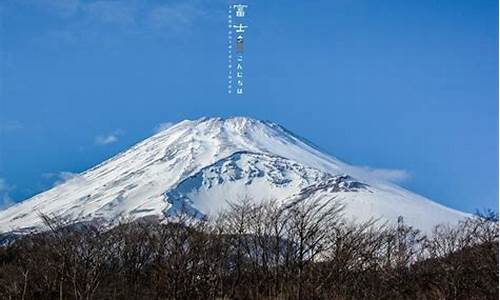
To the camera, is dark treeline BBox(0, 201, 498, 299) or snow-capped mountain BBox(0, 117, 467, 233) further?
snow-capped mountain BBox(0, 117, 467, 233)

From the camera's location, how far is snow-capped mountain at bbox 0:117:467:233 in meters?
59.0

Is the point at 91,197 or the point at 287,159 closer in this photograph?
the point at 91,197

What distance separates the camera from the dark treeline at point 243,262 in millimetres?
17188

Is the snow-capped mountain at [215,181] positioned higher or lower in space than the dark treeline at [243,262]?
higher

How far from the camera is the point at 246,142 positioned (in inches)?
3123

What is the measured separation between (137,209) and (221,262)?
3845 centimetres

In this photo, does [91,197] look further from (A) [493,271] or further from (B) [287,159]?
(A) [493,271]

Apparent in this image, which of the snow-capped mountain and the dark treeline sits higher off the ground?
the snow-capped mountain

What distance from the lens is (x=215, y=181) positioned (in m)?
71.1

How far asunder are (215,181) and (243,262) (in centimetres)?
5038

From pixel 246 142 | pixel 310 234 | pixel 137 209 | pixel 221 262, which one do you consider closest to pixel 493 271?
pixel 310 234

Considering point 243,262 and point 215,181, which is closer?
point 243,262

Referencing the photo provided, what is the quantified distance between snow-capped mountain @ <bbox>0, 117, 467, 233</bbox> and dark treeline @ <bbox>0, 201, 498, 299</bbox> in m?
30.4

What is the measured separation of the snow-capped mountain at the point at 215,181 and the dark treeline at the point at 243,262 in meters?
30.4
